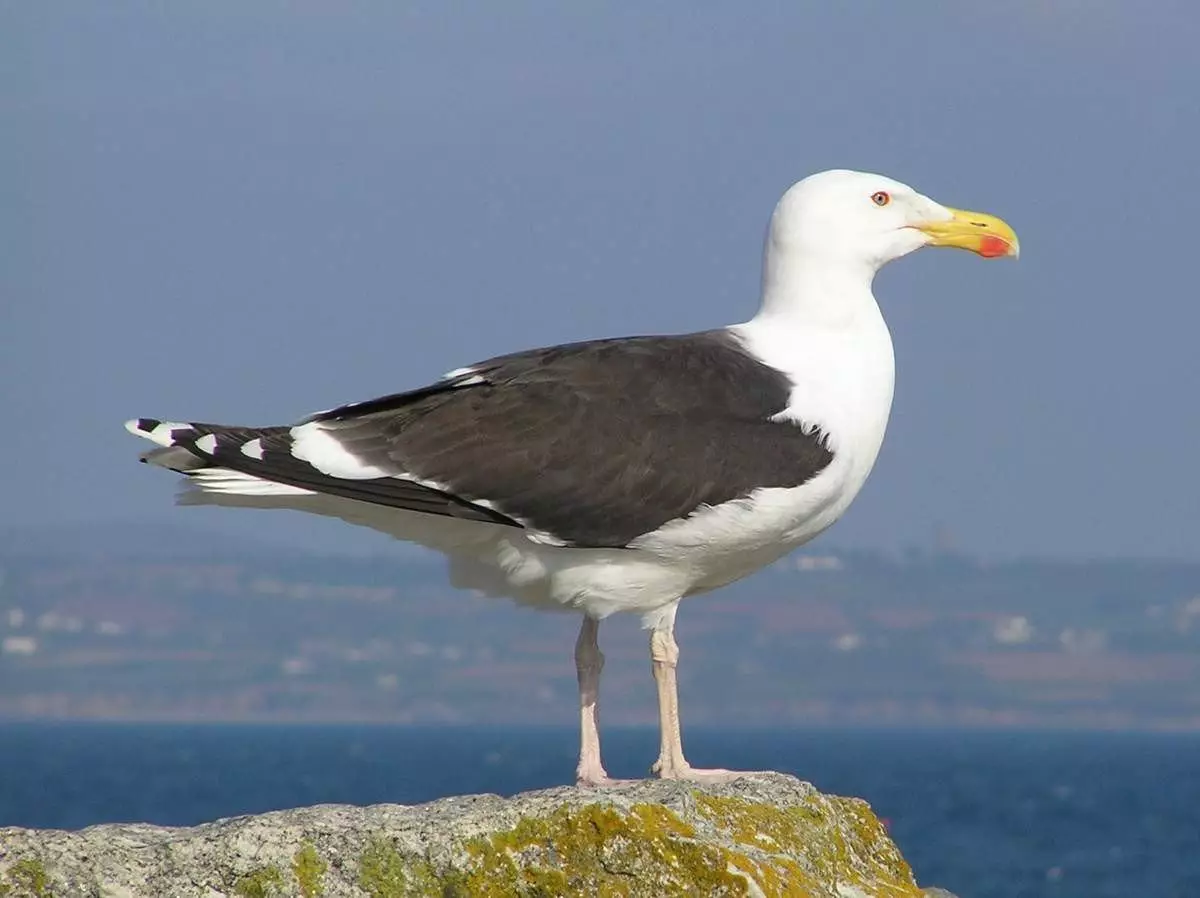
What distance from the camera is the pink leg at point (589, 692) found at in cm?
966

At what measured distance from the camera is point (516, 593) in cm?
998

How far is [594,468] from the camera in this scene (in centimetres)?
974

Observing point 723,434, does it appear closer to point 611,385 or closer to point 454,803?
point 611,385

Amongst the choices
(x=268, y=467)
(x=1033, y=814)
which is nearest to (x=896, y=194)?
(x=268, y=467)

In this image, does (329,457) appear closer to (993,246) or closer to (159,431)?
(159,431)

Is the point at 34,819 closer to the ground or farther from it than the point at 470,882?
closer to the ground

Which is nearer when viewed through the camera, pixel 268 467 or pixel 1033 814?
pixel 268 467

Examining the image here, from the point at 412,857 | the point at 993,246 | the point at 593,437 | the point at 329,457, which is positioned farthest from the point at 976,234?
the point at 412,857

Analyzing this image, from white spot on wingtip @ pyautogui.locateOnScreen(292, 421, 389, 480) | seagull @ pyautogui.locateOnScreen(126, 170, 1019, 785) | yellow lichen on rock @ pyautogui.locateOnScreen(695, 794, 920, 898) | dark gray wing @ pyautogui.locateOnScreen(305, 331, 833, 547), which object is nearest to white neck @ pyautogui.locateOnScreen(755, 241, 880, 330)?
seagull @ pyautogui.locateOnScreen(126, 170, 1019, 785)

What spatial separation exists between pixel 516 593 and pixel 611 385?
108 centimetres

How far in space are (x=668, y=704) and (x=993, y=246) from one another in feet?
10.8

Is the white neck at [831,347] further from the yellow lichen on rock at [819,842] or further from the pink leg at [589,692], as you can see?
the yellow lichen on rock at [819,842]

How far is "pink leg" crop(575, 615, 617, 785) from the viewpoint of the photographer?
9.66 metres

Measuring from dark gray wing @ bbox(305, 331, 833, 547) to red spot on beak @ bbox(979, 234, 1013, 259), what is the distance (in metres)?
1.87
